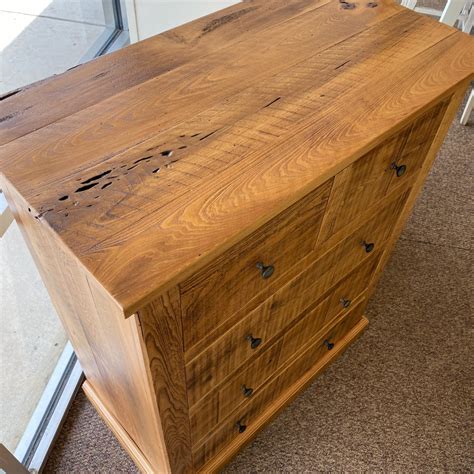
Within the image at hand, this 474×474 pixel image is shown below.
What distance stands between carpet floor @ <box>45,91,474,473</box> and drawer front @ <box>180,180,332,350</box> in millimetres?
725

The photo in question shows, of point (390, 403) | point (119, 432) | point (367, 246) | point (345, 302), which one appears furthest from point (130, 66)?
point (390, 403)

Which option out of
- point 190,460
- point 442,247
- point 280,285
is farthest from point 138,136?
point 442,247

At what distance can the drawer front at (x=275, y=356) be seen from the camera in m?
1.01

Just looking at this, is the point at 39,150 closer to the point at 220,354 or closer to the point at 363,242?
the point at 220,354

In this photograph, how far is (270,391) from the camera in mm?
1276

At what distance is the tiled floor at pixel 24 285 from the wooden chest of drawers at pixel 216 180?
383mm

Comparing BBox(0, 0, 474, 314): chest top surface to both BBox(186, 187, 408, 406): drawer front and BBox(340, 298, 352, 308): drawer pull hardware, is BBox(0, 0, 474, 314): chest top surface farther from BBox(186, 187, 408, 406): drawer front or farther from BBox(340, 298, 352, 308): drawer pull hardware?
BBox(340, 298, 352, 308): drawer pull hardware

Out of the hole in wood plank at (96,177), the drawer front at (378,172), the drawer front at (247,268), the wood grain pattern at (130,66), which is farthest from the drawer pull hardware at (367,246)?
the hole in wood plank at (96,177)

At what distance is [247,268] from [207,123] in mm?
230

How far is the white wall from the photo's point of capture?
59.6 inches

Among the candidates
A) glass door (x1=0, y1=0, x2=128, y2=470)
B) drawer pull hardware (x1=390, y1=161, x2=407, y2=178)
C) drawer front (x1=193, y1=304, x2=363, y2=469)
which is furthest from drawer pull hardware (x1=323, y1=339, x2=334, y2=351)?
glass door (x1=0, y1=0, x2=128, y2=470)

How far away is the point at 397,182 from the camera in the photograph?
3.41 feet

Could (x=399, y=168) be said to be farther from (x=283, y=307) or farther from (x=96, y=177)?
(x=96, y=177)

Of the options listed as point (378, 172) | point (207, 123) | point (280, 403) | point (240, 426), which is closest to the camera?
point (207, 123)
